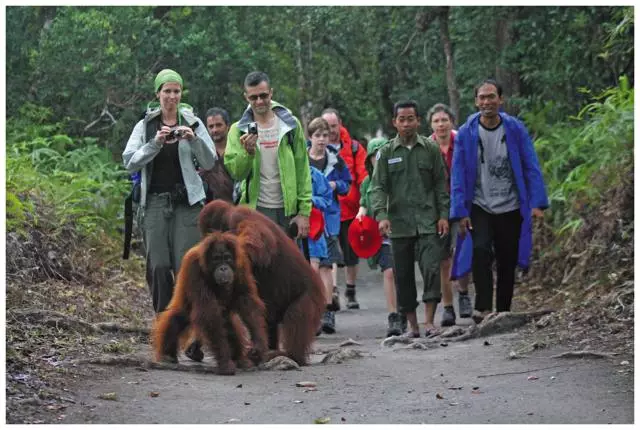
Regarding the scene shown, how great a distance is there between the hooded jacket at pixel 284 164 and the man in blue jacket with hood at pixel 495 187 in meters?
1.31

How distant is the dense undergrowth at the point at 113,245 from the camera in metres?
8.62

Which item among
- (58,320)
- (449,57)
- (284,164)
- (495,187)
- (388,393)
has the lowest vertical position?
(388,393)

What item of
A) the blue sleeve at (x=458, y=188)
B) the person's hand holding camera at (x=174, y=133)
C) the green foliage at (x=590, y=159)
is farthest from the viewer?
the green foliage at (x=590, y=159)

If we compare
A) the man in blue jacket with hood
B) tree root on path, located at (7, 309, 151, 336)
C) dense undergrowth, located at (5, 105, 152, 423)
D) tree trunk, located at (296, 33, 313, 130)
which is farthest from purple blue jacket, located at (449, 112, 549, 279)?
tree trunk, located at (296, 33, 313, 130)

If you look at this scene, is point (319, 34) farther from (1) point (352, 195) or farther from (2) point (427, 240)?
(2) point (427, 240)

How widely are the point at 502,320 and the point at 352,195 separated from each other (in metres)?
3.13

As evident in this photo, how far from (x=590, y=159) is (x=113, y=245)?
18.0 feet

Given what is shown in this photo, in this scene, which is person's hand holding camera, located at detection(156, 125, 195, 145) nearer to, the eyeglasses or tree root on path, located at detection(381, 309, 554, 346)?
the eyeglasses

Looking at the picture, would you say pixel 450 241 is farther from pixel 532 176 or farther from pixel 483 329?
pixel 483 329

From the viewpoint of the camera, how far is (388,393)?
278 inches

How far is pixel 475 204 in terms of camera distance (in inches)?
404

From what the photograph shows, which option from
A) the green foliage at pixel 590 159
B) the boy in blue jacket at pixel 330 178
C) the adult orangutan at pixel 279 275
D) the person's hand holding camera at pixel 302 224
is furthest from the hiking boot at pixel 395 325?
the green foliage at pixel 590 159

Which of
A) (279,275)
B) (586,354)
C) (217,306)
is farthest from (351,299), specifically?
(217,306)

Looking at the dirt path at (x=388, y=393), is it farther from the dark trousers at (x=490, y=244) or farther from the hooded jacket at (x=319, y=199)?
the hooded jacket at (x=319, y=199)
